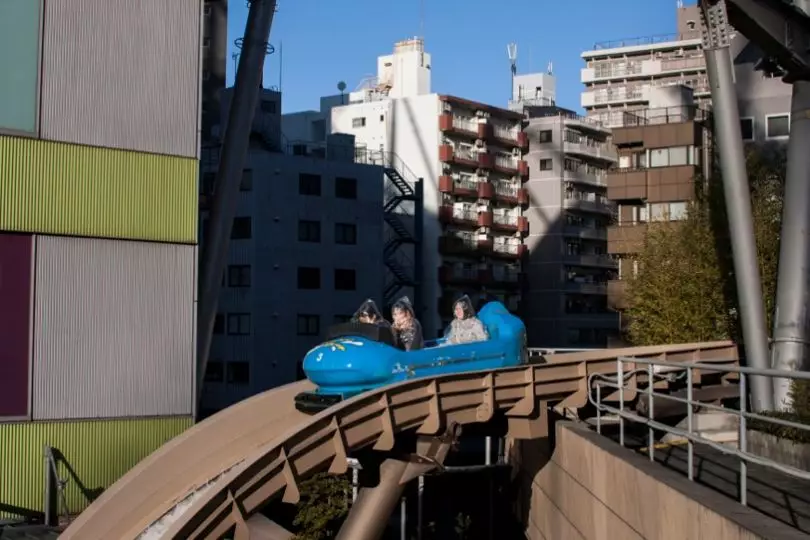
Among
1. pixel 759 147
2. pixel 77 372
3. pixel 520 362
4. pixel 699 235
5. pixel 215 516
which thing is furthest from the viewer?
pixel 759 147

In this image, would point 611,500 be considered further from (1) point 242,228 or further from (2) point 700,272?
(1) point 242,228

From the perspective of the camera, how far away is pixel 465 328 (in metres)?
18.3

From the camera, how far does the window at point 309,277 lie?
6072cm

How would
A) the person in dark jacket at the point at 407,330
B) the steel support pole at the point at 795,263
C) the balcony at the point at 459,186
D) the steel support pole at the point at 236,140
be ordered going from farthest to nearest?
the balcony at the point at 459,186, the steel support pole at the point at 236,140, the steel support pole at the point at 795,263, the person in dark jacket at the point at 407,330

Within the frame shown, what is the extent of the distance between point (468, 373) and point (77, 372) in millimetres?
7930

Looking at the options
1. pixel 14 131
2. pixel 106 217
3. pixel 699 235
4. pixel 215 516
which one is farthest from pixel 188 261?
pixel 699 235

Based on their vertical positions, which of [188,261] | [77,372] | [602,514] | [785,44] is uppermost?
[785,44]

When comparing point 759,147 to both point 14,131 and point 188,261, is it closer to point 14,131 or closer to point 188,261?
point 188,261

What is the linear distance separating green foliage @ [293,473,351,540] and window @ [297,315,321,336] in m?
37.3

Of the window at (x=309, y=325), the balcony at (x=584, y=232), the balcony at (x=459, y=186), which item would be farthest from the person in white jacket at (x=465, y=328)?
the balcony at (x=584, y=232)

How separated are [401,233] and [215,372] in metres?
15.2

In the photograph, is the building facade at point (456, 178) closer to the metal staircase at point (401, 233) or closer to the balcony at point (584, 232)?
the metal staircase at point (401, 233)

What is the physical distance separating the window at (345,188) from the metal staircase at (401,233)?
3436mm

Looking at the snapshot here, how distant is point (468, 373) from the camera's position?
1638 cm
